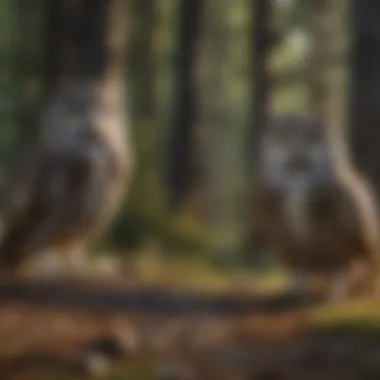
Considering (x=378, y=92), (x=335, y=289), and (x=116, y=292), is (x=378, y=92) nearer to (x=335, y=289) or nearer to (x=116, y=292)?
(x=335, y=289)

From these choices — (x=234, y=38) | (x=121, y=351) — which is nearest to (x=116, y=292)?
(x=121, y=351)

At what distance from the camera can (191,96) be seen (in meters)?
13.9

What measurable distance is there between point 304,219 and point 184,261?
2524 mm

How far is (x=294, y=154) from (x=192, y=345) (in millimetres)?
2378

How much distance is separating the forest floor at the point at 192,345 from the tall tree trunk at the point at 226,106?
1207 cm

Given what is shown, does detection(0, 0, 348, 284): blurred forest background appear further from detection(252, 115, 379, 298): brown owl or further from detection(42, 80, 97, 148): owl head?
detection(42, 80, 97, 148): owl head

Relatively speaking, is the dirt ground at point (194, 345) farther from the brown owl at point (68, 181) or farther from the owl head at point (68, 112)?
the owl head at point (68, 112)

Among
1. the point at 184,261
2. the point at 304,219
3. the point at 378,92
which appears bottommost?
the point at 184,261

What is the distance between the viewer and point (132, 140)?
1073cm

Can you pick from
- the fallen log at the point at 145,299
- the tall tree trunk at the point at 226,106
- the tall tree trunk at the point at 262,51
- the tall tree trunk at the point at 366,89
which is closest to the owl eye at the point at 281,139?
the tall tree trunk at the point at 366,89

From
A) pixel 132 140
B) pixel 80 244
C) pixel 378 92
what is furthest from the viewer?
pixel 132 140

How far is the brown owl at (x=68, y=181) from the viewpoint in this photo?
7.71 m

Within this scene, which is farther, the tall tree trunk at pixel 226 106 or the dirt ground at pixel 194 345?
the tall tree trunk at pixel 226 106

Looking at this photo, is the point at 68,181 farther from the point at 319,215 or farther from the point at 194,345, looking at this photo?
the point at 194,345
